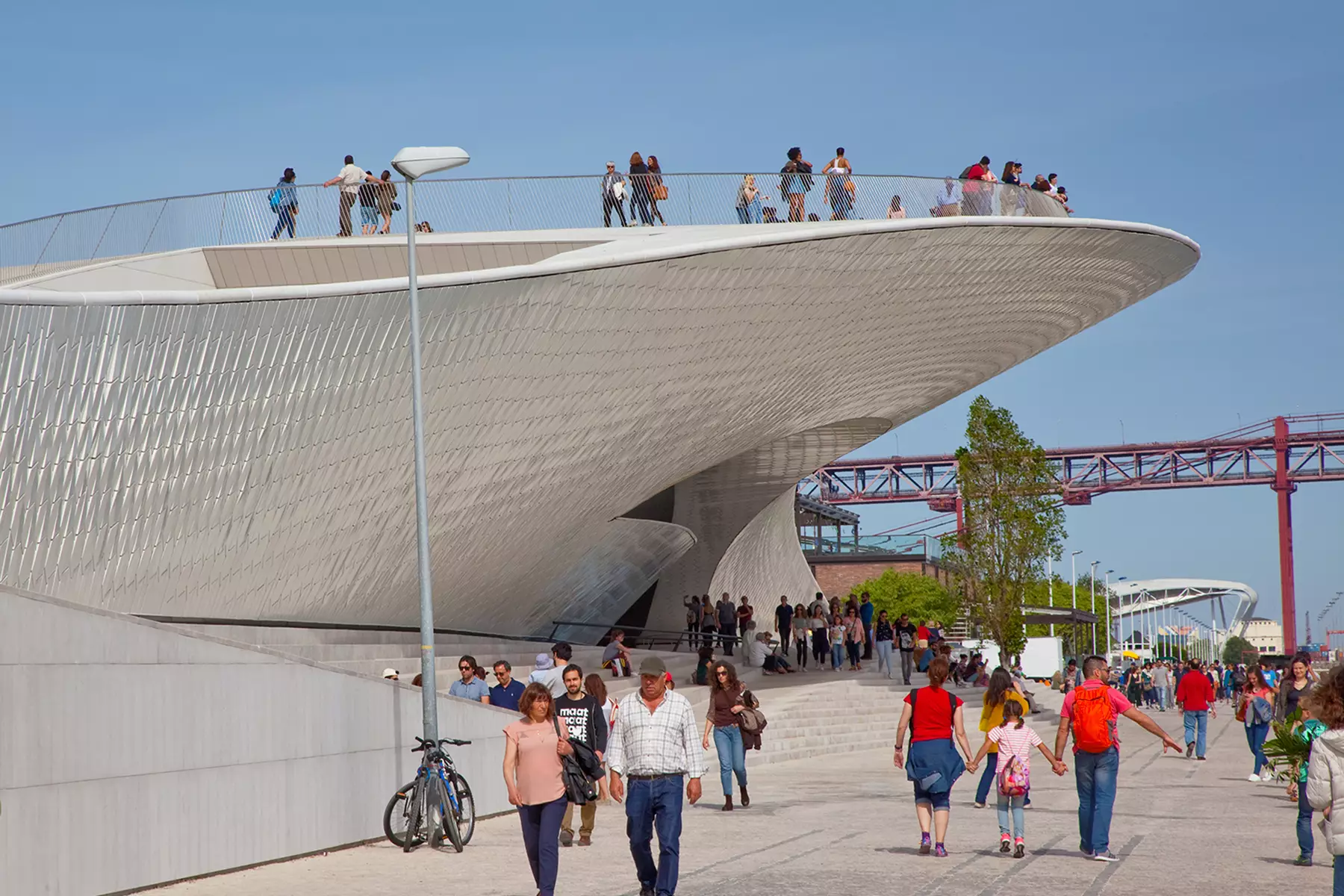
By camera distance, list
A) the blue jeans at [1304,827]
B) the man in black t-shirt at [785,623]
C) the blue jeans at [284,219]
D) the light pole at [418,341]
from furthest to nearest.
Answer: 1. the man in black t-shirt at [785,623]
2. the blue jeans at [284,219]
3. the light pole at [418,341]
4. the blue jeans at [1304,827]

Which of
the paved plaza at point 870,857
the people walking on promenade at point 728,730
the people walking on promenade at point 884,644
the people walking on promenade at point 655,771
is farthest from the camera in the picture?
the people walking on promenade at point 884,644

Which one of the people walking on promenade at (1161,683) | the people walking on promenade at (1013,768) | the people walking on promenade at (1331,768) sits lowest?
the people walking on promenade at (1161,683)

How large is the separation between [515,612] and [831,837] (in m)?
16.1

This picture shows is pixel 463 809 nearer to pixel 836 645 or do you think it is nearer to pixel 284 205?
pixel 284 205

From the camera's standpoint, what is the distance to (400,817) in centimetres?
1094

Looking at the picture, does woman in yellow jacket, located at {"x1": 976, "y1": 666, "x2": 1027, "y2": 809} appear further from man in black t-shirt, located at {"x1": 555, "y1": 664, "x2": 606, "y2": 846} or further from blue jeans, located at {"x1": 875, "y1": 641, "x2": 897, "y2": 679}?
blue jeans, located at {"x1": 875, "y1": 641, "x2": 897, "y2": 679}

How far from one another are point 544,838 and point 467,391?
495 inches

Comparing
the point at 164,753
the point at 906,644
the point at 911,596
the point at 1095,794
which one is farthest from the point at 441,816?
the point at 911,596

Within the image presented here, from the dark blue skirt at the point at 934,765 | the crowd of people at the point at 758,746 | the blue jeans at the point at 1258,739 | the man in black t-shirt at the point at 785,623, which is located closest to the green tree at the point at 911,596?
the man in black t-shirt at the point at 785,623

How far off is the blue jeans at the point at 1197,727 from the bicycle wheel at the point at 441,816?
12.6 meters

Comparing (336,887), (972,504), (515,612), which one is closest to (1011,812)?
(336,887)

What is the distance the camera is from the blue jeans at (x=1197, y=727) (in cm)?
1969

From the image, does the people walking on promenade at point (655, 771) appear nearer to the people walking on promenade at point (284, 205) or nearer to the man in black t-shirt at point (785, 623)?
the people walking on promenade at point (284, 205)

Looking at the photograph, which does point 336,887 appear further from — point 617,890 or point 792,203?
point 792,203
